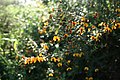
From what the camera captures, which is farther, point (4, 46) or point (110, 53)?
point (4, 46)

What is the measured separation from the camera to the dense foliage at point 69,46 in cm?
342

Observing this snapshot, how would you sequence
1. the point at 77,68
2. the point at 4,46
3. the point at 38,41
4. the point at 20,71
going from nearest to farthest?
the point at 77,68 < the point at 20,71 < the point at 38,41 < the point at 4,46

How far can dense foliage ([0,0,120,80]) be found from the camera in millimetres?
3424

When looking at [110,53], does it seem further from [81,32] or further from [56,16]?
[56,16]

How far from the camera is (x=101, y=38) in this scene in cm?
353

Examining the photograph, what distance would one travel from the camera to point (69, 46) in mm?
3492

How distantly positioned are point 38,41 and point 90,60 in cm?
95

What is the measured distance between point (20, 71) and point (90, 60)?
3.12 feet

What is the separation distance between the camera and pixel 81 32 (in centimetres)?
350

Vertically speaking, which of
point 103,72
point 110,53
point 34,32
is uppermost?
point 34,32

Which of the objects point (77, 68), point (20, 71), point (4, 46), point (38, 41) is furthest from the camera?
point (4, 46)

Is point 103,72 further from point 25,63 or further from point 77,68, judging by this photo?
point 25,63

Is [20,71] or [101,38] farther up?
[101,38]

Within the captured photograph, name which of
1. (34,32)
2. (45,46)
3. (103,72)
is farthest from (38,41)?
(103,72)
